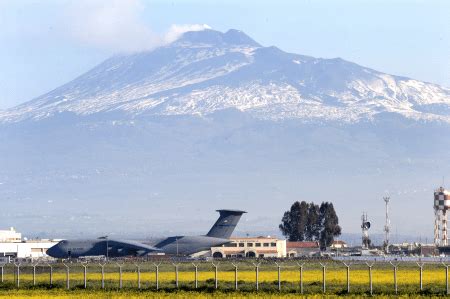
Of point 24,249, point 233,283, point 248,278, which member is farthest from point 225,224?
point 233,283

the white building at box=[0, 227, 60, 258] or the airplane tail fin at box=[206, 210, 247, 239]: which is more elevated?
the airplane tail fin at box=[206, 210, 247, 239]

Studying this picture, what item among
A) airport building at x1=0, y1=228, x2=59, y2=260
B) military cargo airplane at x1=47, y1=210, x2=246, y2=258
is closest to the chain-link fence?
military cargo airplane at x1=47, y1=210, x2=246, y2=258

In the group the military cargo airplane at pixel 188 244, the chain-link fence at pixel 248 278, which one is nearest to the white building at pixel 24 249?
the military cargo airplane at pixel 188 244

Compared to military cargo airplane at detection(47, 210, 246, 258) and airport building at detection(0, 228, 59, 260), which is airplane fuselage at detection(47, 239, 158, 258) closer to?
military cargo airplane at detection(47, 210, 246, 258)

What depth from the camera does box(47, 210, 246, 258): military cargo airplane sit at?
167m

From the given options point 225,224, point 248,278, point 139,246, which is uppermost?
point 225,224

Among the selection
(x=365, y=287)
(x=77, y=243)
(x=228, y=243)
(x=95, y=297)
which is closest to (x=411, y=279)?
(x=365, y=287)

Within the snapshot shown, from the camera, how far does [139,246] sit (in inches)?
6732

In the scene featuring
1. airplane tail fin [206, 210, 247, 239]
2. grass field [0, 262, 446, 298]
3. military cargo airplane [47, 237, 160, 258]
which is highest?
airplane tail fin [206, 210, 247, 239]

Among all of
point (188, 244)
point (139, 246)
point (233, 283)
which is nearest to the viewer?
point (233, 283)

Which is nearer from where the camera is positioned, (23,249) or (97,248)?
(97,248)

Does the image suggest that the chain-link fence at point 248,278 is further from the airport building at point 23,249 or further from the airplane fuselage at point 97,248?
the airport building at point 23,249

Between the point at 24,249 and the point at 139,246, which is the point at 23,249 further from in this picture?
the point at 139,246

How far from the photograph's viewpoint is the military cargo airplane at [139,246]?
16712cm
